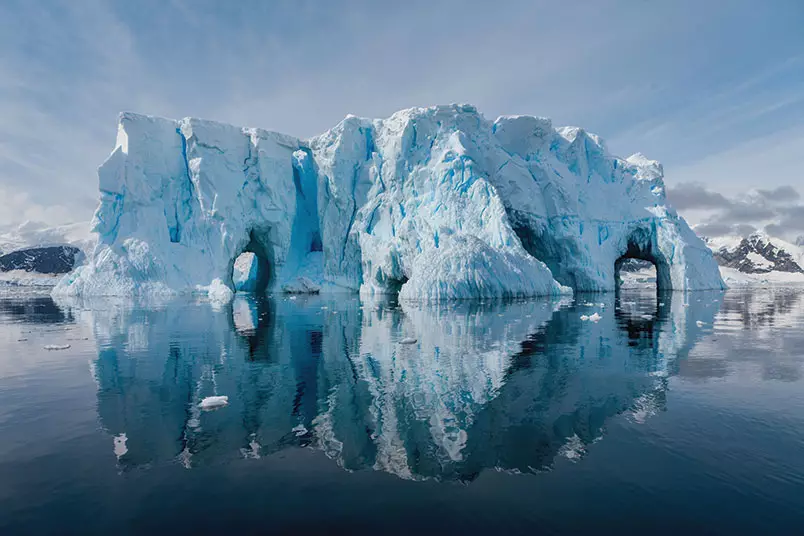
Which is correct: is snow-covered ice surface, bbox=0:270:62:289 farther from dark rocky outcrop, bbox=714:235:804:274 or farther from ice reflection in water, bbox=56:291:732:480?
dark rocky outcrop, bbox=714:235:804:274

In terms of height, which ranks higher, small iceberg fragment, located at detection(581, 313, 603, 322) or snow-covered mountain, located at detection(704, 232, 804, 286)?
snow-covered mountain, located at detection(704, 232, 804, 286)

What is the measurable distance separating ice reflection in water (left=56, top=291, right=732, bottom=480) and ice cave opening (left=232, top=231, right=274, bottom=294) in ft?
87.4

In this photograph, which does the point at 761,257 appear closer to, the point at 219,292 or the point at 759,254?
the point at 759,254

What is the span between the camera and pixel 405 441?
4.61 m

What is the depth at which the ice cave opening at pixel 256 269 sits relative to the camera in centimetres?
3912

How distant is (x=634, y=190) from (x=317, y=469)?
40.9 metres

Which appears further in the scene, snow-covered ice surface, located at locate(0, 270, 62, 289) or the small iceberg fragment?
snow-covered ice surface, located at locate(0, 270, 62, 289)

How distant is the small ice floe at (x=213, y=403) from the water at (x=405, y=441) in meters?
0.18

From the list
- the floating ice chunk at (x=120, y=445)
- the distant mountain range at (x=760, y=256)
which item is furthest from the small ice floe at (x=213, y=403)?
the distant mountain range at (x=760, y=256)

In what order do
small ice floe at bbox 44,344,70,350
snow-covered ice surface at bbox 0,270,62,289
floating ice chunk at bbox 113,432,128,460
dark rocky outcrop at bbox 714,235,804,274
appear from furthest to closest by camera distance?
dark rocky outcrop at bbox 714,235,804,274, snow-covered ice surface at bbox 0,270,62,289, small ice floe at bbox 44,344,70,350, floating ice chunk at bbox 113,432,128,460

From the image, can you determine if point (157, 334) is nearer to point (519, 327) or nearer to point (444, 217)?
point (519, 327)

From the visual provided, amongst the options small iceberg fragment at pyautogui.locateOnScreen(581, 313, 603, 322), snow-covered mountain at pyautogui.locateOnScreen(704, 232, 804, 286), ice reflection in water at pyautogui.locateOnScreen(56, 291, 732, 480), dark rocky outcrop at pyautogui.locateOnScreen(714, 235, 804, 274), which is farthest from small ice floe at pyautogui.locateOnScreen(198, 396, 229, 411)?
dark rocky outcrop at pyautogui.locateOnScreen(714, 235, 804, 274)

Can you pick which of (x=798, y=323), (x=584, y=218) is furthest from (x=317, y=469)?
(x=584, y=218)

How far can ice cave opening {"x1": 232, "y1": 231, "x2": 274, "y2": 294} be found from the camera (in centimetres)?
3912
